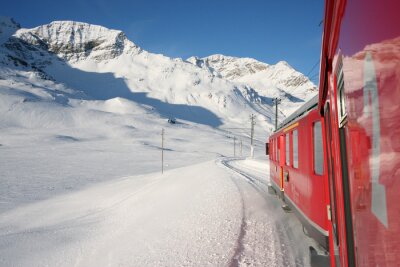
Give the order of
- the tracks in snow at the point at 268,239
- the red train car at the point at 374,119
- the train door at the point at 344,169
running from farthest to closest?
the tracks in snow at the point at 268,239 → the train door at the point at 344,169 → the red train car at the point at 374,119

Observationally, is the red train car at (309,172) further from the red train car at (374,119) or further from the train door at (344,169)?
the red train car at (374,119)

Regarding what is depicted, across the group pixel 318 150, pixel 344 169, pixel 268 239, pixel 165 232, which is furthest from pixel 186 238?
pixel 344 169

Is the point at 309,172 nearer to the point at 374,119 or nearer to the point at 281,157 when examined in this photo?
the point at 281,157

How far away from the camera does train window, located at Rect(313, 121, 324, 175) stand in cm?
579

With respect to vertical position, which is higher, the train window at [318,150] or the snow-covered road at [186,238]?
the train window at [318,150]

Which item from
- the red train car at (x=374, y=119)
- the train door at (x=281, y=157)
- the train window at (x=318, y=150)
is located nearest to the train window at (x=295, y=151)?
the train window at (x=318, y=150)

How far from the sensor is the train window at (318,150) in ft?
19.0

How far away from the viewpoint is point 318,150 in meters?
6.04

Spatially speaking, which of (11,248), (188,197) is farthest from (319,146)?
(11,248)

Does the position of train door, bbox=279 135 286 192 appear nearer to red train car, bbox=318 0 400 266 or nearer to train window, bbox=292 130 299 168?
train window, bbox=292 130 299 168

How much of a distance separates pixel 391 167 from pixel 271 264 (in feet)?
20.4

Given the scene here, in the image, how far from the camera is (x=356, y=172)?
1691 millimetres

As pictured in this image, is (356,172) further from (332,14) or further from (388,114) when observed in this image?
(332,14)

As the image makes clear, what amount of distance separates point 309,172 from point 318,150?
59 centimetres
